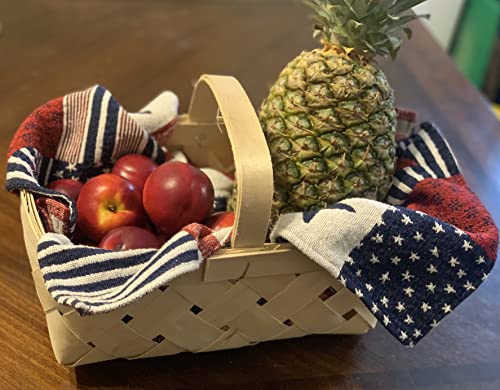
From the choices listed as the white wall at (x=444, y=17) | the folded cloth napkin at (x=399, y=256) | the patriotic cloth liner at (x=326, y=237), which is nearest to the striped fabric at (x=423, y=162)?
the patriotic cloth liner at (x=326, y=237)

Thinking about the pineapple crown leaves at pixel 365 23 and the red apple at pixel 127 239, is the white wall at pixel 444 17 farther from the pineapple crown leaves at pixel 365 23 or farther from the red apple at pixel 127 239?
the red apple at pixel 127 239

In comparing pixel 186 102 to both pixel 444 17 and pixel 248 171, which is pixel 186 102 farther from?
pixel 444 17

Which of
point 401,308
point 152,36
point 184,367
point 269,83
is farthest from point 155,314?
point 152,36

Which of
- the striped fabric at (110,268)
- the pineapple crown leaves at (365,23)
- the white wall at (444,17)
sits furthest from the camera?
the white wall at (444,17)

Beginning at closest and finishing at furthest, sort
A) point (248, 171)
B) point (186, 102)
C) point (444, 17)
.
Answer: point (248, 171) → point (186, 102) → point (444, 17)

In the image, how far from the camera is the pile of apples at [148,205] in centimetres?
56

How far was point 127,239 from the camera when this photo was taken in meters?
0.53

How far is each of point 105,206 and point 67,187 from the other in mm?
60

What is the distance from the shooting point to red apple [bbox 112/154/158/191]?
618mm

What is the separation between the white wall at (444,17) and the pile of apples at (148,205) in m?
1.60

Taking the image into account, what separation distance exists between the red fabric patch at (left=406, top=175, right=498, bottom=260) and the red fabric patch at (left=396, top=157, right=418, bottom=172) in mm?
40

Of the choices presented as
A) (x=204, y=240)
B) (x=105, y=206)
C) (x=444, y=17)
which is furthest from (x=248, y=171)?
(x=444, y=17)

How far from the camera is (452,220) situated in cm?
57

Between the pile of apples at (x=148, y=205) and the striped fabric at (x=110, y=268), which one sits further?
the pile of apples at (x=148, y=205)
